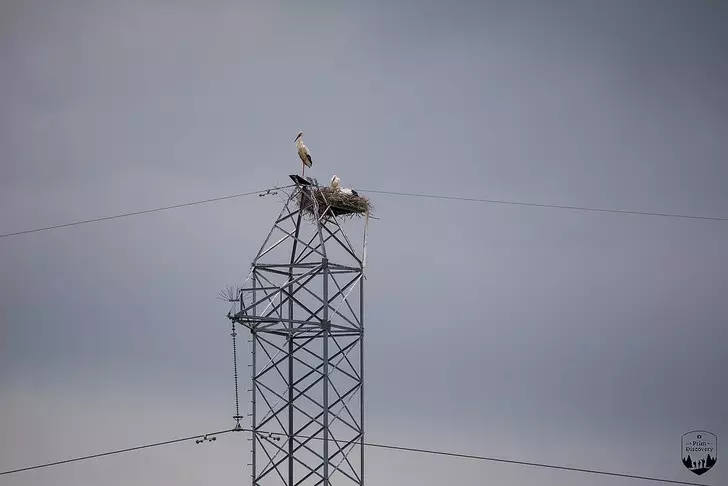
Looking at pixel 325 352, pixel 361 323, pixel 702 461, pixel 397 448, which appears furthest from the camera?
pixel 702 461

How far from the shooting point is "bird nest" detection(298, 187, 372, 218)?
14.0 meters

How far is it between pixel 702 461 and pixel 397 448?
6660 millimetres

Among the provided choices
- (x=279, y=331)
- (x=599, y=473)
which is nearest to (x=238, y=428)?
(x=279, y=331)

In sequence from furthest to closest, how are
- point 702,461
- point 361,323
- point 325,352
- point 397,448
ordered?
point 702,461, point 397,448, point 361,323, point 325,352

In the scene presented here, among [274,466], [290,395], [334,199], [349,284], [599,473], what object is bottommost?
[599,473]

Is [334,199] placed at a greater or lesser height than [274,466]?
greater

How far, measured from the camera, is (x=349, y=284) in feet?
45.1

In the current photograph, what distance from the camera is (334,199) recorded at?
14125 mm

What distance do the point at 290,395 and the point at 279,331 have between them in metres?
1.23

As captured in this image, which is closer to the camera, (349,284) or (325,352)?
(325,352)

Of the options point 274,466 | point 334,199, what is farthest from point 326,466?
point 334,199

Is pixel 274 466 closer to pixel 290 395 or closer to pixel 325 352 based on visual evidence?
pixel 290 395

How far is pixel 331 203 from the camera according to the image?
14133mm

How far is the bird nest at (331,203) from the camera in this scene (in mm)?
13977
